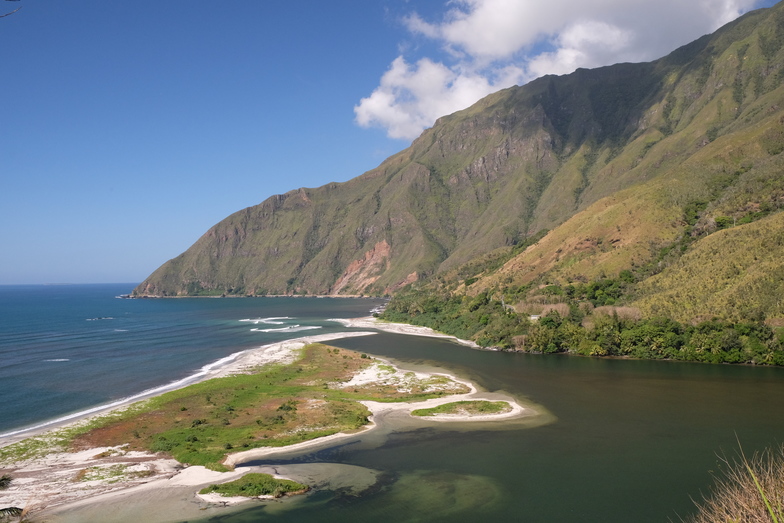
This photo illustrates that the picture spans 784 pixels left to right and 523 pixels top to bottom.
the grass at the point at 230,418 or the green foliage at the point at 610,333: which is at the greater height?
the green foliage at the point at 610,333

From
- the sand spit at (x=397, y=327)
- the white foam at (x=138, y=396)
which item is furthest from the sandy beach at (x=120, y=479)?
the sand spit at (x=397, y=327)

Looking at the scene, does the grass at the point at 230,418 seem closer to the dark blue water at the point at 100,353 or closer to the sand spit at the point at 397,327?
the dark blue water at the point at 100,353

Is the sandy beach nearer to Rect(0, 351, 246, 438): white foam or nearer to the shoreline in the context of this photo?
the shoreline

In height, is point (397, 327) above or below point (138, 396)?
above

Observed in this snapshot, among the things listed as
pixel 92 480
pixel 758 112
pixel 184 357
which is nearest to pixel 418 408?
pixel 92 480

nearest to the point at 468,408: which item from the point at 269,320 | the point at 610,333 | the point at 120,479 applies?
the point at 120,479

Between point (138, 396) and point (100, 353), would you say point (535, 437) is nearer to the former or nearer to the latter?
point (138, 396)
